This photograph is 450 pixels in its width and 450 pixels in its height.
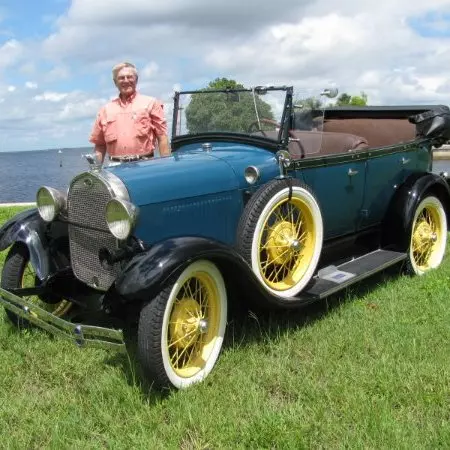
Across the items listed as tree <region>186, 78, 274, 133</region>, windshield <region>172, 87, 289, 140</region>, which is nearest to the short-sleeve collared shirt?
windshield <region>172, 87, 289, 140</region>

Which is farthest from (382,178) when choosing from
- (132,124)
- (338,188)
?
(132,124)

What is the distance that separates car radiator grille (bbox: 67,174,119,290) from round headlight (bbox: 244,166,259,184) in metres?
0.99

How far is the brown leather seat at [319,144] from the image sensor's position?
4395 mm

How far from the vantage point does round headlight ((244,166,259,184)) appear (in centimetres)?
380

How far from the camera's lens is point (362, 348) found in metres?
3.57

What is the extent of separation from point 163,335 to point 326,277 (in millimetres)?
1763

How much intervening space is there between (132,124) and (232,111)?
100 centimetres

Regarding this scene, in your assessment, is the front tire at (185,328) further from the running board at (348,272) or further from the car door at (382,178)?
the car door at (382,178)

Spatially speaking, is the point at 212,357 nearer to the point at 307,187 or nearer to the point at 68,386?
the point at 68,386

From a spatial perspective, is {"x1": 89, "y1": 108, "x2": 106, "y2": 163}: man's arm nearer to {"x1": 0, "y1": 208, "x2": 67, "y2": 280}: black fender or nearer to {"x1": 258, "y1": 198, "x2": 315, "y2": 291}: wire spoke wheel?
{"x1": 0, "y1": 208, "x2": 67, "y2": 280}: black fender

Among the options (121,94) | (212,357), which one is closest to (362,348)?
(212,357)

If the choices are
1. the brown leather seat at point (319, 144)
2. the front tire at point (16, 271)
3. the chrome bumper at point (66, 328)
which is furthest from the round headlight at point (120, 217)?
the brown leather seat at point (319, 144)

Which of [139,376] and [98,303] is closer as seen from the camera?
[139,376]

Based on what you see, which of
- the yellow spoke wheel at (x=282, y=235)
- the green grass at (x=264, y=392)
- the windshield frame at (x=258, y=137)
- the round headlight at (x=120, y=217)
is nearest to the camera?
the green grass at (x=264, y=392)
